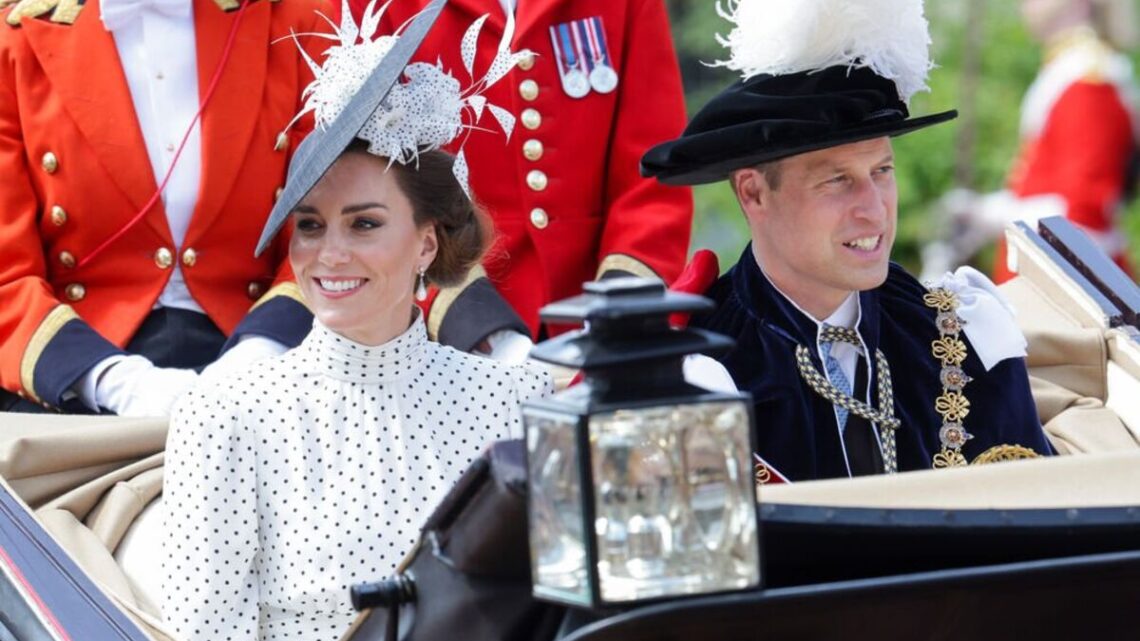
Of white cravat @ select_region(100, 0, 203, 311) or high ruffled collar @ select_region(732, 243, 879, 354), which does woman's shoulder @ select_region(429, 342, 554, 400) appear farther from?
white cravat @ select_region(100, 0, 203, 311)

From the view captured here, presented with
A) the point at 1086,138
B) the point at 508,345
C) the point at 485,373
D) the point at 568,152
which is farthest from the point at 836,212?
the point at 1086,138

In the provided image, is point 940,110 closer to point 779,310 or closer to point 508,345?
point 508,345

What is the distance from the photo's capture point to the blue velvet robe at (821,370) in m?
2.67

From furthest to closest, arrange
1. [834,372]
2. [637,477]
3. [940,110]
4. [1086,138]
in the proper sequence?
[940,110]
[1086,138]
[834,372]
[637,477]

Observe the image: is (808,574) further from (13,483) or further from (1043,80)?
(1043,80)

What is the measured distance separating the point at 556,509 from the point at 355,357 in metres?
1.09

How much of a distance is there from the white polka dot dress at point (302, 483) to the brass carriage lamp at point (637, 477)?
94 cm

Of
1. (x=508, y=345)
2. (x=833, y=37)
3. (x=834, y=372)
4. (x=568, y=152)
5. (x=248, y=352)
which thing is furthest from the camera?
(x=568, y=152)

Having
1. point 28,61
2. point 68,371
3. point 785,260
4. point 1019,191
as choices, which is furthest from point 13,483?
point 1019,191

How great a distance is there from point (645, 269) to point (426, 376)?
0.82m

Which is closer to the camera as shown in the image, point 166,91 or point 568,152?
point 166,91

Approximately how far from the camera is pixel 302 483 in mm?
2500

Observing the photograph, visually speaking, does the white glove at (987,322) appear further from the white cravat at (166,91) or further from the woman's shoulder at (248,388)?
the white cravat at (166,91)

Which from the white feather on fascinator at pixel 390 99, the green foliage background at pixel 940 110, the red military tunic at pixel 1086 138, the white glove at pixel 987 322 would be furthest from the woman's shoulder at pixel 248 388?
the green foliage background at pixel 940 110
